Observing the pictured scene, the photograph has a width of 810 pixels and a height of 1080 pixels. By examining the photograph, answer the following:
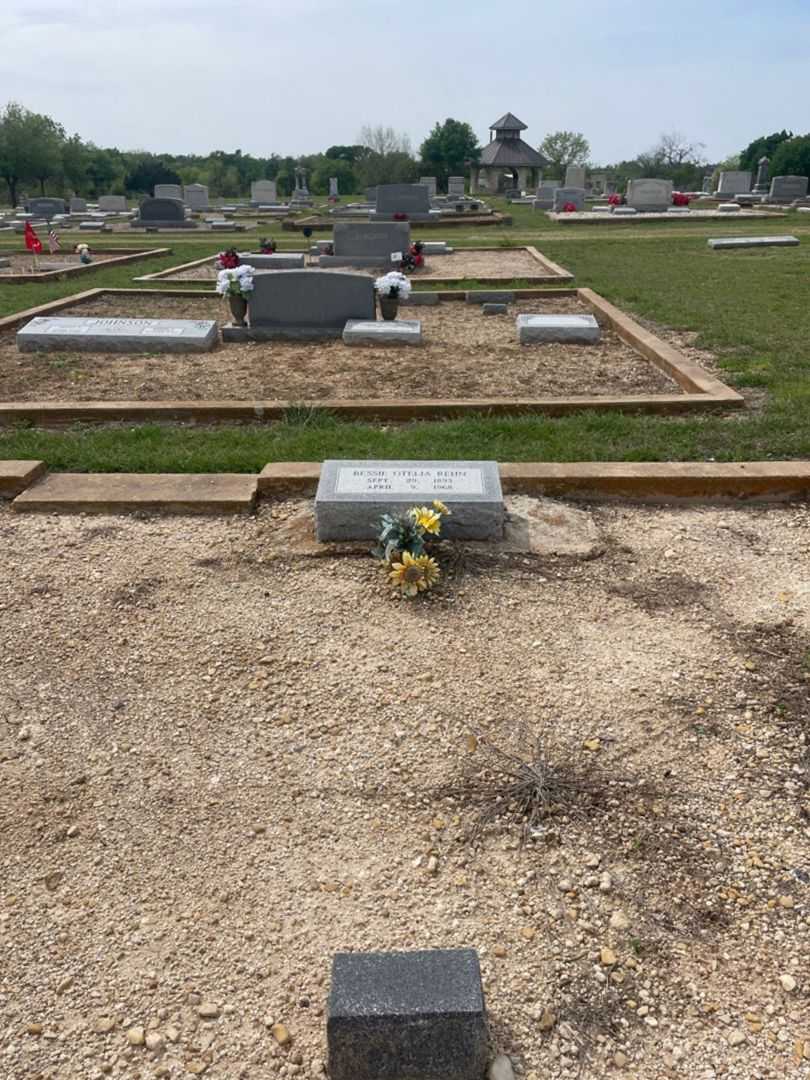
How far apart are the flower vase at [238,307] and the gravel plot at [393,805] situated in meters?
5.97

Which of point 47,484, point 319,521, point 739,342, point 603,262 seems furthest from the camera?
point 603,262

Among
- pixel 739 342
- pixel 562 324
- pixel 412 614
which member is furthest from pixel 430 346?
pixel 412 614

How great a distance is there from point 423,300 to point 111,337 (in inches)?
184

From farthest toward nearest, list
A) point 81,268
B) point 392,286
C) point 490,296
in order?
point 81,268 < point 490,296 < point 392,286

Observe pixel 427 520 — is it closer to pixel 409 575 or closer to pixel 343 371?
pixel 409 575

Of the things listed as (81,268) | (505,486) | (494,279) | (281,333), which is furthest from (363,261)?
(505,486)

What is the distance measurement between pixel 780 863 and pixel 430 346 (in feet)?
24.4

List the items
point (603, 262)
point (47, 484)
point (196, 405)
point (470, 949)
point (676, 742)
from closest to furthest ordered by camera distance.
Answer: point (470, 949) → point (676, 742) → point (47, 484) → point (196, 405) → point (603, 262)

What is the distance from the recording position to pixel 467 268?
1617 cm

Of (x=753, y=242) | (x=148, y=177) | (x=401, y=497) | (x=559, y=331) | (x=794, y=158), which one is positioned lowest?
(x=559, y=331)

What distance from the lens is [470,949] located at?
73.5 inches

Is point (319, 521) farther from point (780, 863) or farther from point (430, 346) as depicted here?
point (430, 346)

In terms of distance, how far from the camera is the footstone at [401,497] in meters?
4.00

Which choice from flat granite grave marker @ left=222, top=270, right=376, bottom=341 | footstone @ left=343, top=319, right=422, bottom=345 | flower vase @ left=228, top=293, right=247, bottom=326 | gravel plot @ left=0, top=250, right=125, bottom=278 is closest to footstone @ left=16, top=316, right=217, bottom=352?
flower vase @ left=228, top=293, right=247, bottom=326
